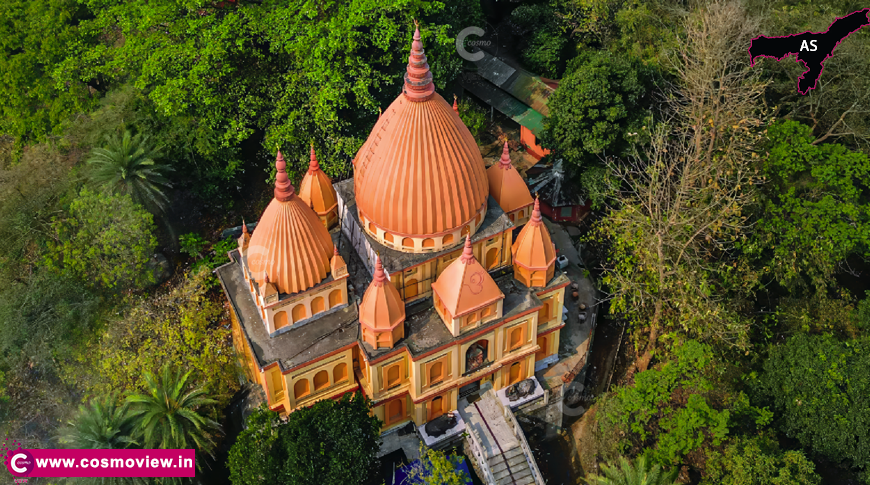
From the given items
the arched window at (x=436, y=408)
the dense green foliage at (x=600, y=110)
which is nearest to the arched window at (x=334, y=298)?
the arched window at (x=436, y=408)

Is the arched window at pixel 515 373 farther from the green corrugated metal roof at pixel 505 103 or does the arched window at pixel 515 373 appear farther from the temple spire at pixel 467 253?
the green corrugated metal roof at pixel 505 103

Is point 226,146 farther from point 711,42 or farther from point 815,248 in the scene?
point 815,248

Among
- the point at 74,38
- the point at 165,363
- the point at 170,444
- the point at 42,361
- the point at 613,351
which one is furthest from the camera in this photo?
the point at 74,38

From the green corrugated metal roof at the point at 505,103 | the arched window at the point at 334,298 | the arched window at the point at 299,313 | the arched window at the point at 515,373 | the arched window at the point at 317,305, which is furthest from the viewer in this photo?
the green corrugated metal roof at the point at 505,103

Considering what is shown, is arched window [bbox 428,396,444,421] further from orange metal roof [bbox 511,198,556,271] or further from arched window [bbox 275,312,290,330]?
arched window [bbox 275,312,290,330]

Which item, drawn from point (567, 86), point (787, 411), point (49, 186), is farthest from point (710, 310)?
point (49, 186)

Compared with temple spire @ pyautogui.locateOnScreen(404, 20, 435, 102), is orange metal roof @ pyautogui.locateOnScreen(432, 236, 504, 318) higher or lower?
lower

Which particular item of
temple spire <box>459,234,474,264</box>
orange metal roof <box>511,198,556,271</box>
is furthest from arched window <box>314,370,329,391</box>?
orange metal roof <box>511,198,556,271</box>
